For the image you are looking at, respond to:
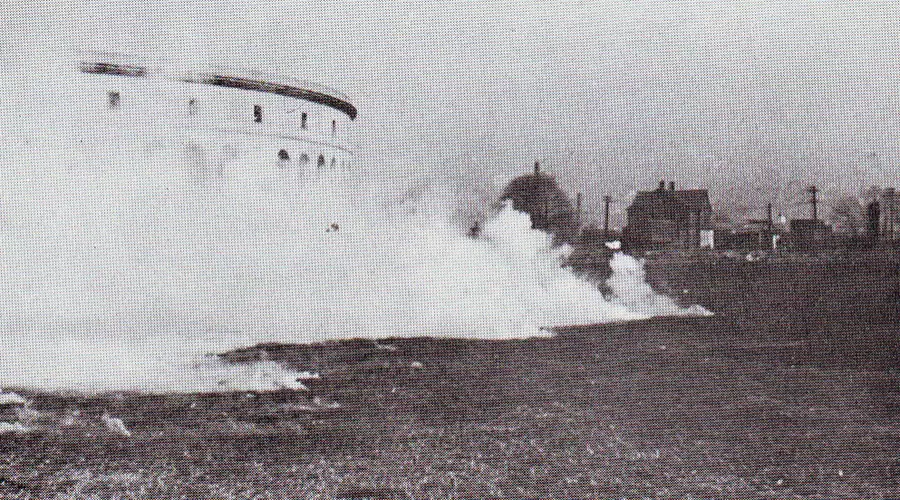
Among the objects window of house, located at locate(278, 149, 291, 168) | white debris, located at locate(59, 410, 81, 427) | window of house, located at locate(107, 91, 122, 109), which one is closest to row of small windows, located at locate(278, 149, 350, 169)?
window of house, located at locate(278, 149, 291, 168)

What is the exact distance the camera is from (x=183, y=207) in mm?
24625

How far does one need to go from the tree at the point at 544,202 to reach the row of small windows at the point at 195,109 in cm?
2263

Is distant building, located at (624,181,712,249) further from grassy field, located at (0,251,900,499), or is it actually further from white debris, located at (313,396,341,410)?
white debris, located at (313,396,341,410)

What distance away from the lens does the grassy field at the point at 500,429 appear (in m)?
8.58

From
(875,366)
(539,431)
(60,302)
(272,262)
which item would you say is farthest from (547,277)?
(539,431)

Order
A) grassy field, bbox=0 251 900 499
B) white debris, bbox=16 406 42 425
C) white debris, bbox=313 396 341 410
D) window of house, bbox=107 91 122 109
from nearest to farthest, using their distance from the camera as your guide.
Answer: grassy field, bbox=0 251 900 499 < white debris, bbox=16 406 42 425 < white debris, bbox=313 396 341 410 < window of house, bbox=107 91 122 109

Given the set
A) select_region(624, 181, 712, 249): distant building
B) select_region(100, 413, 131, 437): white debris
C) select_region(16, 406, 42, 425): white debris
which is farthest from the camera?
select_region(624, 181, 712, 249): distant building

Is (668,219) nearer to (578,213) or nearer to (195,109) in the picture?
(578,213)

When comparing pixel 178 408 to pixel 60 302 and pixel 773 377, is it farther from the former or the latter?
pixel 773 377

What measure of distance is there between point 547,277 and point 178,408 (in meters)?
21.4

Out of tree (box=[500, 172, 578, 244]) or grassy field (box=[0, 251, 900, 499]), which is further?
tree (box=[500, 172, 578, 244])

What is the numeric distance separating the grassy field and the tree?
47441 millimetres

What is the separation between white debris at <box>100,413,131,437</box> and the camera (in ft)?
34.8

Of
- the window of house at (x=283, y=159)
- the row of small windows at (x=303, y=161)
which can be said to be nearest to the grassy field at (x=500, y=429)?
the window of house at (x=283, y=159)
